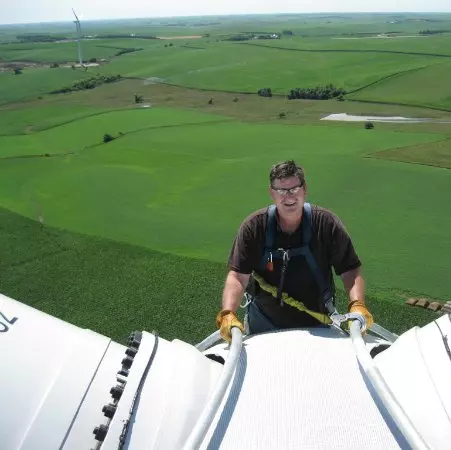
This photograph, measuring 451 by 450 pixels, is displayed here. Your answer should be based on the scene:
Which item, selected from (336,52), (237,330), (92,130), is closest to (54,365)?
(237,330)

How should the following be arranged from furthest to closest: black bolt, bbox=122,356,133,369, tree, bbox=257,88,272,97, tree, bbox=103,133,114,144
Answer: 1. tree, bbox=257,88,272,97
2. tree, bbox=103,133,114,144
3. black bolt, bbox=122,356,133,369

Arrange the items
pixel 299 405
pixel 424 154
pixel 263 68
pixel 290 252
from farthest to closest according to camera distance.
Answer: pixel 263 68
pixel 424 154
pixel 290 252
pixel 299 405

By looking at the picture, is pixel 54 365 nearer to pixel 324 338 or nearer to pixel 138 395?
pixel 138 395

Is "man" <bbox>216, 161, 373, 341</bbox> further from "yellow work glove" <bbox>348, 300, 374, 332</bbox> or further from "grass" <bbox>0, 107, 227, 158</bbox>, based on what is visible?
"grass" <bbox>0, 107, 227, 158</bbox>

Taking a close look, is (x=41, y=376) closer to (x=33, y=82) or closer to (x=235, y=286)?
(x=235, y=286)

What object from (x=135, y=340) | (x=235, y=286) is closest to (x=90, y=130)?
(x=235, y=286)

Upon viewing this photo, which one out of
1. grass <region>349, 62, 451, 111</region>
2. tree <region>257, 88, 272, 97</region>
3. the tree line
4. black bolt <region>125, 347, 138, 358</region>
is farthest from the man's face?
the tree line

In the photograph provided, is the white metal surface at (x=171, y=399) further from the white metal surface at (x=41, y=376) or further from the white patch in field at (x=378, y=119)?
the white patch in field at (x=378, y=119)
